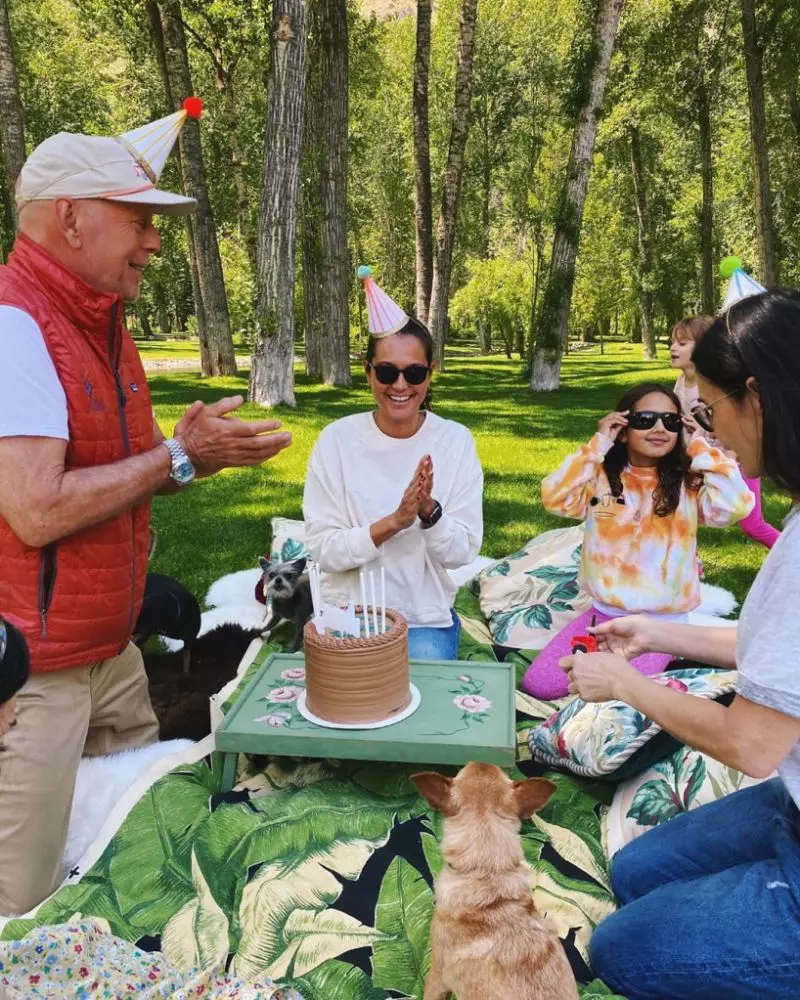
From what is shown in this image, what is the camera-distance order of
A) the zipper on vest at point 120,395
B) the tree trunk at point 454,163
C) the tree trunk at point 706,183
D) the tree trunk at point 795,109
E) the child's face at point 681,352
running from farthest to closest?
the tree trunk at point 706,183
the tree trunk at point 795,109
the tree trunk at point 454,163
the child's face at point 681,352
the zipper on vest at point 120,395

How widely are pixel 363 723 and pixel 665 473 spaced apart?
2.04 meters

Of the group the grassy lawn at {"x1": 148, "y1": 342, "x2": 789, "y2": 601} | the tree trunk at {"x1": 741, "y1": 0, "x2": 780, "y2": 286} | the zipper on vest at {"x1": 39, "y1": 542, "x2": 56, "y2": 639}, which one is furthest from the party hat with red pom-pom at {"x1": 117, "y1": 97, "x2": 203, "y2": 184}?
the tree trunk at {"x1": 741, "y1": 0, "x2": 780, "y2": 286}

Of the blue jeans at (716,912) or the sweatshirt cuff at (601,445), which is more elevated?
the sweatshirt cuff at (601,445)

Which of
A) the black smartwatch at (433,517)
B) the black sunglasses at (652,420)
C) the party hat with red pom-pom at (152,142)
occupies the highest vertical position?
the party hat with red pom-pom at (152,142)

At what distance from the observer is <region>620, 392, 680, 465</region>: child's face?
11.5ft

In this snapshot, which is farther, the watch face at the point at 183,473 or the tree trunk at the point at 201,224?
the tree trunk at the point at 201,224

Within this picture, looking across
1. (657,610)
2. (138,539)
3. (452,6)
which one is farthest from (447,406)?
(452,6)

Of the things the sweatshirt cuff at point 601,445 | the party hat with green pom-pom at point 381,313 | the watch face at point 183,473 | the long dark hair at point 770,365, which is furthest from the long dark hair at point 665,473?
the watch face at point 183,473

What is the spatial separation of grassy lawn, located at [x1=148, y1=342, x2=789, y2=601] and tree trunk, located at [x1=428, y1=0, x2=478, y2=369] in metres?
1.87

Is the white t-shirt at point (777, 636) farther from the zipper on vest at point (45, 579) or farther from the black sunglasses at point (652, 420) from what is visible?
the zipper on vest at point (45, 579)

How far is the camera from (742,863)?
1.94 meters

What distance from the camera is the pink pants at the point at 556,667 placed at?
3.38m

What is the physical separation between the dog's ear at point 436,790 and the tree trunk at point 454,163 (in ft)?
36.6

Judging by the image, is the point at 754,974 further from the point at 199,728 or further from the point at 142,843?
the point at 199,728
